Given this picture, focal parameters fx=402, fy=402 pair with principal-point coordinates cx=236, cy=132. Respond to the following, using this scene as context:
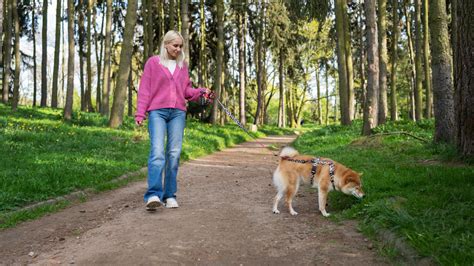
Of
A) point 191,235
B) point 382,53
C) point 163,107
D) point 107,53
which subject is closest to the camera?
point 191,235

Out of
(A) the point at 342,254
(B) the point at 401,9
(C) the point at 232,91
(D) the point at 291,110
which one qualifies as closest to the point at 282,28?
(B) the point at 401,9

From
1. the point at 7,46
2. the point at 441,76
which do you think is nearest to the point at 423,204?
the point at 441,76

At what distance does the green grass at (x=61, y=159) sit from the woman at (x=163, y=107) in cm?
201

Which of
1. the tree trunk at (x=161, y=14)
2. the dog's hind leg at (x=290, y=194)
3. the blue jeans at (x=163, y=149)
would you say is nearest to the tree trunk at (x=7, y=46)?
the tree trunk at (x=161, y=14)

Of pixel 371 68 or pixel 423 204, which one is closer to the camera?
pixel 423 204

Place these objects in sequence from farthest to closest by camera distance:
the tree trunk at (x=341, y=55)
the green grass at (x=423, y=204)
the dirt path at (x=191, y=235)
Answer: the tree trunk at (x=341, y=55) → the dirt path at (x=191, y=235) → the green grass at (x=423, y=204)

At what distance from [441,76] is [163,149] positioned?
6674 mm

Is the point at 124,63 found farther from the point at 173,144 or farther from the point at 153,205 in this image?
the point at 153,205

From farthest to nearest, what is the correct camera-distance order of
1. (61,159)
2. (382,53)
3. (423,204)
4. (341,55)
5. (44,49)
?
1. (44,49)
2. (382,53)
3. (341,55)
4. (61,159)
5. (423,204)

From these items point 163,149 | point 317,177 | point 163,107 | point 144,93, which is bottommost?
point 317,177

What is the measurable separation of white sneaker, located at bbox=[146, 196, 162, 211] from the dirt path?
123 millimetres

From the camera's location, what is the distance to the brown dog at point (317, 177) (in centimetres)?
546

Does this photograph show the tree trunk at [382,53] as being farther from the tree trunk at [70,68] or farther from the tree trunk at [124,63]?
the tree trunk at [70,68]

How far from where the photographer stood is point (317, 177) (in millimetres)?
5535
